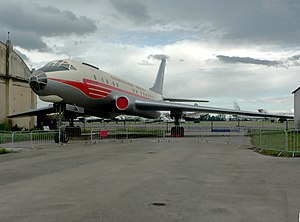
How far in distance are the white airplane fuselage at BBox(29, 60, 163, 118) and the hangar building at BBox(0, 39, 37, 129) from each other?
1296cm

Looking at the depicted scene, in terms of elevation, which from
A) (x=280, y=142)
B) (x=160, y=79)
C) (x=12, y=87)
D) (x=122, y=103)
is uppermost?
(x=160, y=79)

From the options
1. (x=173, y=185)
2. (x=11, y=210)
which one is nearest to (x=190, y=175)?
(x=173, y=185)

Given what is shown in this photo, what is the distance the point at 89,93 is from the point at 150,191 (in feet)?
47.0

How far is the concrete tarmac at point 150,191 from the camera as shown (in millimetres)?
5004

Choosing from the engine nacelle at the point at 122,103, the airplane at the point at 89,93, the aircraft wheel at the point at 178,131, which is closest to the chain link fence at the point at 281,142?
the airplane at the point at 89,93

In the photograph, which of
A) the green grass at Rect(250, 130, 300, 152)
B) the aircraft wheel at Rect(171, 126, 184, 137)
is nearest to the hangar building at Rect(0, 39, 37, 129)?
the aircraft wheel at Rect(171, 126, 184, 137)

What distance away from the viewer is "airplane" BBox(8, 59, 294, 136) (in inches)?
692

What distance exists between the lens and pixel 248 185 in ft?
23.6

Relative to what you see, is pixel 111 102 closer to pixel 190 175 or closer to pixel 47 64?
pixel 47 64

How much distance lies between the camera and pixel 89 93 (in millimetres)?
20234

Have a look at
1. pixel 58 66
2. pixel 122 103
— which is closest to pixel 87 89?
pixel 58 66

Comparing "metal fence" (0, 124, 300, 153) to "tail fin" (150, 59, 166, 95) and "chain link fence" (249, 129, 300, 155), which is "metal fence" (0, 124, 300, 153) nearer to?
"chain link fence" (249, 129, 300, 155)

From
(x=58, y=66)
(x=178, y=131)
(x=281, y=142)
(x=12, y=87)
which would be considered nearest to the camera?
(x=281, y=142)

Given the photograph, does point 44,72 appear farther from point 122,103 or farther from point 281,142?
point 281,142
